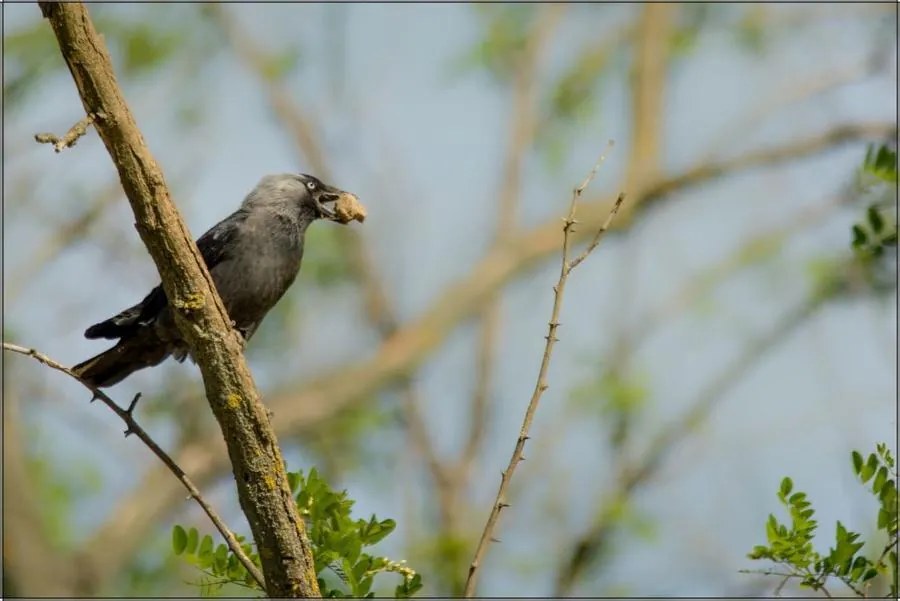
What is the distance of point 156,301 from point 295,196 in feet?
3.25

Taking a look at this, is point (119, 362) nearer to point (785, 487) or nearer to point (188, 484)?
point (188, 484)

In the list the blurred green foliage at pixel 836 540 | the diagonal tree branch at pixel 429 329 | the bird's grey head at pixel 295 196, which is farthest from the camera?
the diagonal tree branch at pixel 429 329

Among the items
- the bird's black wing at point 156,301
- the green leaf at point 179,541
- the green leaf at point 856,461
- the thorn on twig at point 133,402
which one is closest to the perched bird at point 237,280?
the bird's black wing at point 156,301

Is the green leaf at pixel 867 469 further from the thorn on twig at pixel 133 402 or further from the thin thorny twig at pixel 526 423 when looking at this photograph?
the thorn on twig at pixel 133 402

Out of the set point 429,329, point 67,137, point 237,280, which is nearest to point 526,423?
point 67,137

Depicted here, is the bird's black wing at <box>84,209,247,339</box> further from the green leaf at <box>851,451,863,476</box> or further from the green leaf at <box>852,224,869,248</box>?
the green leaf at <box>851,451,863,476</box>

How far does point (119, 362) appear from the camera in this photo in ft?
19.0

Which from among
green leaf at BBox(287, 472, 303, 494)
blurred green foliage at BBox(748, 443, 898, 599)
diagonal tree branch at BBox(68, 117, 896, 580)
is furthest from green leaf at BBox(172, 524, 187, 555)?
diagonal tree branch at BBox(68, 117, 896, 580)

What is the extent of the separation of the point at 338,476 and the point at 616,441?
4.32 meters

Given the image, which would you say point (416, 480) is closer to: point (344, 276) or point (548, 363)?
point (344, 276)

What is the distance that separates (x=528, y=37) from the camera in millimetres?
17672

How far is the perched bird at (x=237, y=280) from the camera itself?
5.66 metres

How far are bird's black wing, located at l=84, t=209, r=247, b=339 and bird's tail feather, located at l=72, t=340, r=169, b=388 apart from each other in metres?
0.09

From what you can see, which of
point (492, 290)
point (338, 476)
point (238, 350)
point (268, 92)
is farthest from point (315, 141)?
point (238, 350)
